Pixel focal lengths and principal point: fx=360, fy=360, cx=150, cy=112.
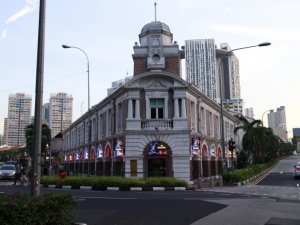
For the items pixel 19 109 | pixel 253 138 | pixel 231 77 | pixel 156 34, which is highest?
pixel 231 77

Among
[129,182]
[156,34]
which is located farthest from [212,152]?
[129,182]

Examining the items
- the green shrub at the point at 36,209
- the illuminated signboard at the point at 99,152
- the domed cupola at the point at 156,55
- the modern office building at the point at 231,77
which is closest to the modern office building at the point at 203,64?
the modern office building at the point at 231,77

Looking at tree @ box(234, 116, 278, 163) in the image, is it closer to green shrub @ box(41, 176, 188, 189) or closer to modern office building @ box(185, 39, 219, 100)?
green shrub @ box(41, 176, 188, 189)

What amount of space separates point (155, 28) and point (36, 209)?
1153 inches

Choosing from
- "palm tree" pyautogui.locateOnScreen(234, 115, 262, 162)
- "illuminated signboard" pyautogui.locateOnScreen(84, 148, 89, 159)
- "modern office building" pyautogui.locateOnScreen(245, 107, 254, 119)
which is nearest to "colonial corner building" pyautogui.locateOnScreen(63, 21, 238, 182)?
"illuminated signboard" pyautogui.locateOnScreen(84, 148, 89, 159)

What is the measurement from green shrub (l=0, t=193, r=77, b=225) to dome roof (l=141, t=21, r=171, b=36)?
92.1ft

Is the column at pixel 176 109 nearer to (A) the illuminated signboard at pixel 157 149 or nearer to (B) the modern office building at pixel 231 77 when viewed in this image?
(A) the illuminated signboard at pixel 157 149

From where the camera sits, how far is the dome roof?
113ft

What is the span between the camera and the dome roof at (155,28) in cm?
3453

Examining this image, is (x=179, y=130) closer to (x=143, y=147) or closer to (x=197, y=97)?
(x=143, y=147)

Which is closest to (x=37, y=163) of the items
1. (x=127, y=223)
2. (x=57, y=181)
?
(x=127, y=223)

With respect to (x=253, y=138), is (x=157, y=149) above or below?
below

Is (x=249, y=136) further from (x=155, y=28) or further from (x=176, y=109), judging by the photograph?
(x=155, y=28)

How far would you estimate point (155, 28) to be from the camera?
1367 inches
